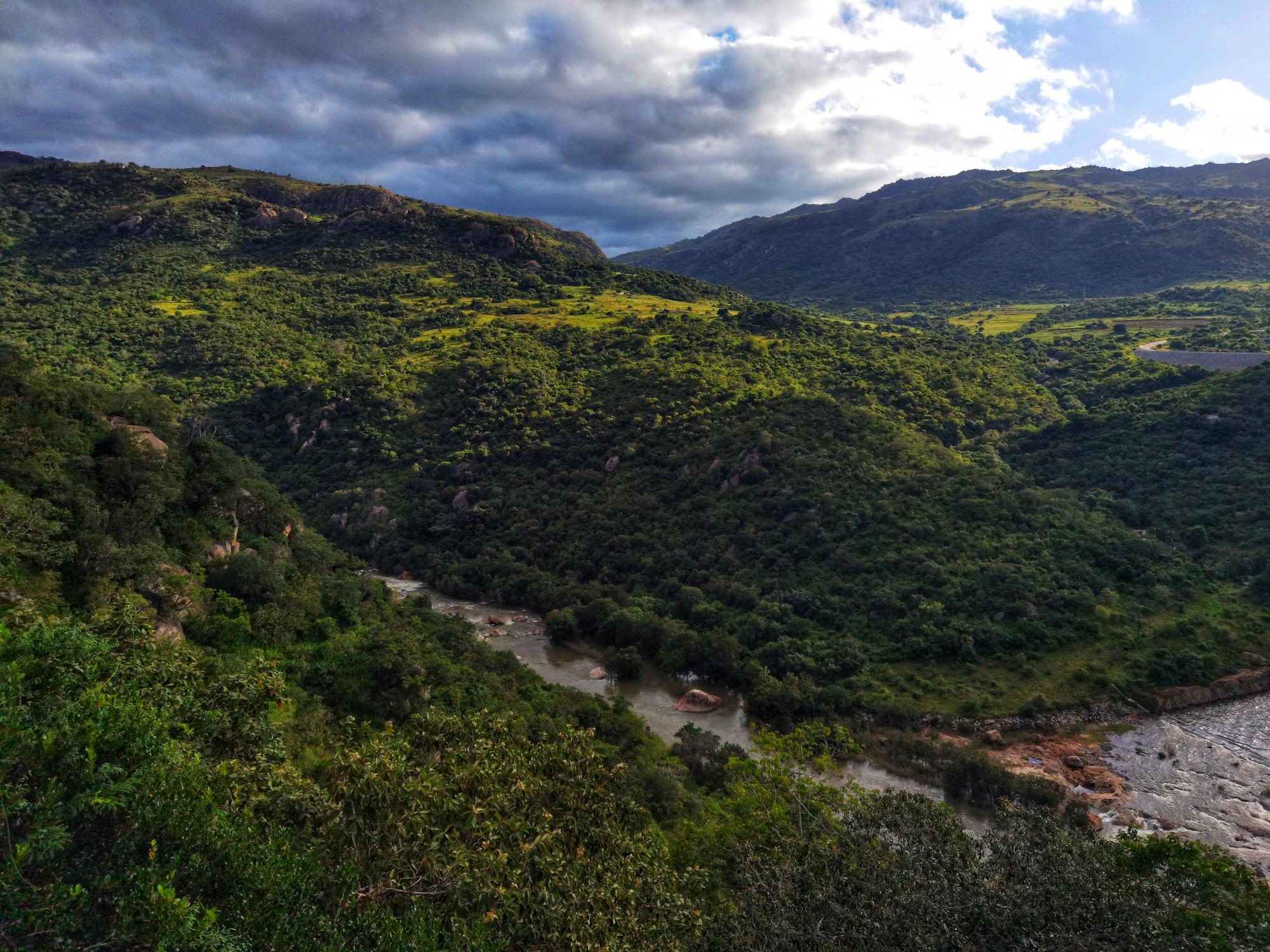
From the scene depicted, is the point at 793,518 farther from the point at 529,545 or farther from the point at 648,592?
the point at 529,545

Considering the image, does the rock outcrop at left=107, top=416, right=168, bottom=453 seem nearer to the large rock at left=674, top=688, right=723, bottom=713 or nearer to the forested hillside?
the forested hillside

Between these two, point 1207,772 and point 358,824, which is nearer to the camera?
point 358,824

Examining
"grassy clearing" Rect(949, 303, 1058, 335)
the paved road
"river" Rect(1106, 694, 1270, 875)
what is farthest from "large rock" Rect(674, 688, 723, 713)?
"grassy clearing" Rect(949, 303, 1058, 335)

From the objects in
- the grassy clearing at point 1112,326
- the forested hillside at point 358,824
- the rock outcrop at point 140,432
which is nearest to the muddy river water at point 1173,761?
the forested hillside at point 358,824

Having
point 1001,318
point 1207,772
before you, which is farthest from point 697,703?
point 1001,318

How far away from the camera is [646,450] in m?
79.2

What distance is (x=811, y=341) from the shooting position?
107312 mm

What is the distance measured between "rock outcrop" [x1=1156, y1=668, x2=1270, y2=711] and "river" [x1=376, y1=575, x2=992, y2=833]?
19.4 m

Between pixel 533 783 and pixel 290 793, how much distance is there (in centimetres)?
637

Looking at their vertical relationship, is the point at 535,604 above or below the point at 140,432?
below

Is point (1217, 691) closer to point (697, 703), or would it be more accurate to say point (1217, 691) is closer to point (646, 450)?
point (697, 703)

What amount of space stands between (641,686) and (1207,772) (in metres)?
38.4

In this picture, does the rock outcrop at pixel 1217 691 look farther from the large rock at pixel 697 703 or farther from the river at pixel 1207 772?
the large rock at pixel 697 703

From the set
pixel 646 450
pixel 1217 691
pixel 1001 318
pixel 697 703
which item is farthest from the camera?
pixel 1001 318
